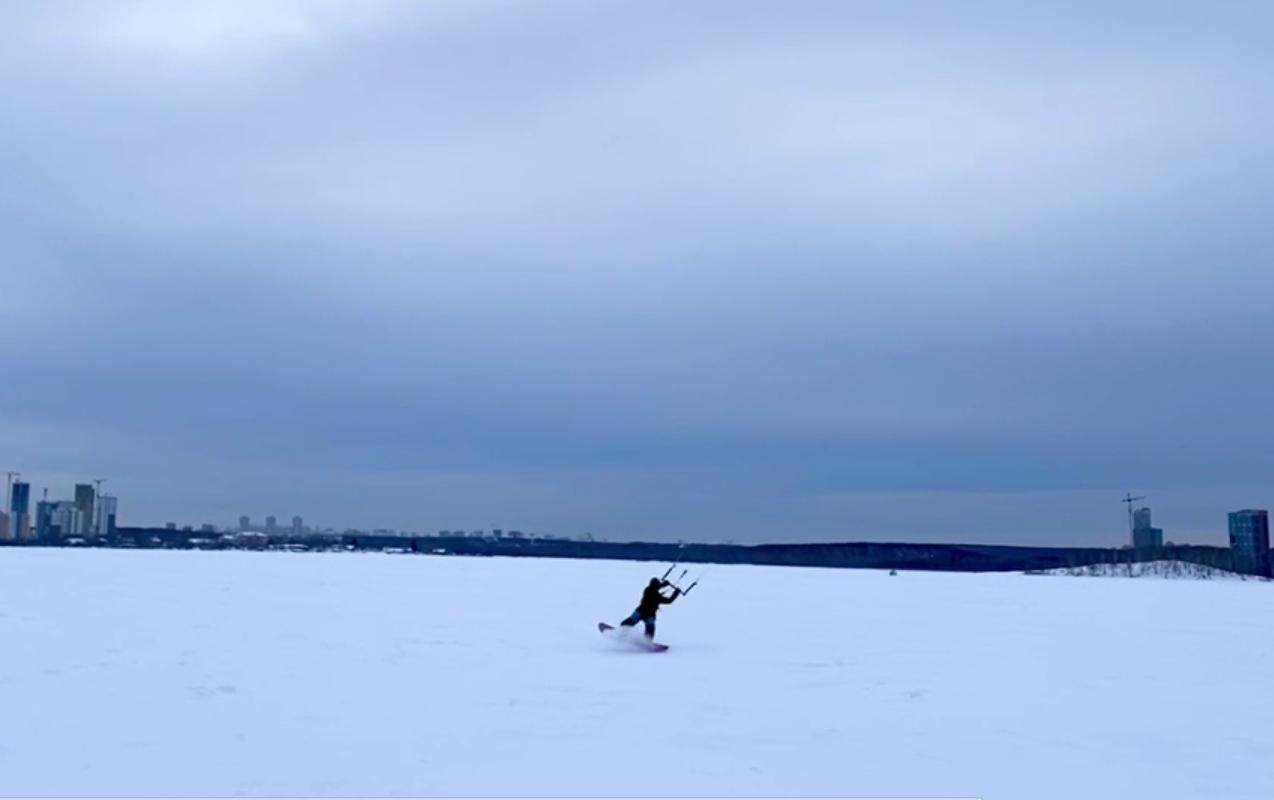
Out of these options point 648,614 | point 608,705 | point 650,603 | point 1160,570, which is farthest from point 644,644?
point 1160,570

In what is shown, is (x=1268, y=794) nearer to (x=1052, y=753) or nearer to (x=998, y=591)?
(x=1052, y=753)

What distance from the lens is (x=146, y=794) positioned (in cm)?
813

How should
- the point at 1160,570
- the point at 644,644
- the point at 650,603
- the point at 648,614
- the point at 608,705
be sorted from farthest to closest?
the point at 1160,570
the point at 650,603
the point at 648,614
the point at 644,644
the point at 608,705

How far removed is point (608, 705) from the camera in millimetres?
11930

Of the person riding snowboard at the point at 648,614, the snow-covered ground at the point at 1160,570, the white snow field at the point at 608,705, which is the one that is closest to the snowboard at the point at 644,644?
the person riding snowboard at the point at 648,614

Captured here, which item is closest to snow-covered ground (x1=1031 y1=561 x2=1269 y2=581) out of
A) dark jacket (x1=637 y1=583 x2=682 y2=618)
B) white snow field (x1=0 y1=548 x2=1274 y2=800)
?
white snow field (x1=0 y1=548 x2=1274 y2=800)

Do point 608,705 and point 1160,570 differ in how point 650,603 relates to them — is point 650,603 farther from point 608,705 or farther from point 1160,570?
point 1160,570

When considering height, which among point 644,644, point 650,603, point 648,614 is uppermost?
point 650,603

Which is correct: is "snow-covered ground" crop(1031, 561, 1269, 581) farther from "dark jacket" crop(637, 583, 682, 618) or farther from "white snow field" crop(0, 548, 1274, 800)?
"dark jacket" crop(637, 583, 682, 618)

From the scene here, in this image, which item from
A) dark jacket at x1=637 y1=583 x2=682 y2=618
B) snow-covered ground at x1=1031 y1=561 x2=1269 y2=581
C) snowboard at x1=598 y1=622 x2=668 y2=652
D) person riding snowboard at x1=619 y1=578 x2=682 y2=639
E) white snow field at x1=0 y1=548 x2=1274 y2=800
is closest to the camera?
white snow field at x1=0 y1=548 x2=1274 y2=800

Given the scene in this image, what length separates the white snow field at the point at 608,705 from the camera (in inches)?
349

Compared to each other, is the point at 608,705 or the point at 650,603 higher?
the point at 650,603

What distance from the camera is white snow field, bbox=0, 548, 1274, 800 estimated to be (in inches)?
349

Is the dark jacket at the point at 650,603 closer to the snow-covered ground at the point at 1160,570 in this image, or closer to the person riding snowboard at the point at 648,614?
the person riding snowboard at the point at 648,614
